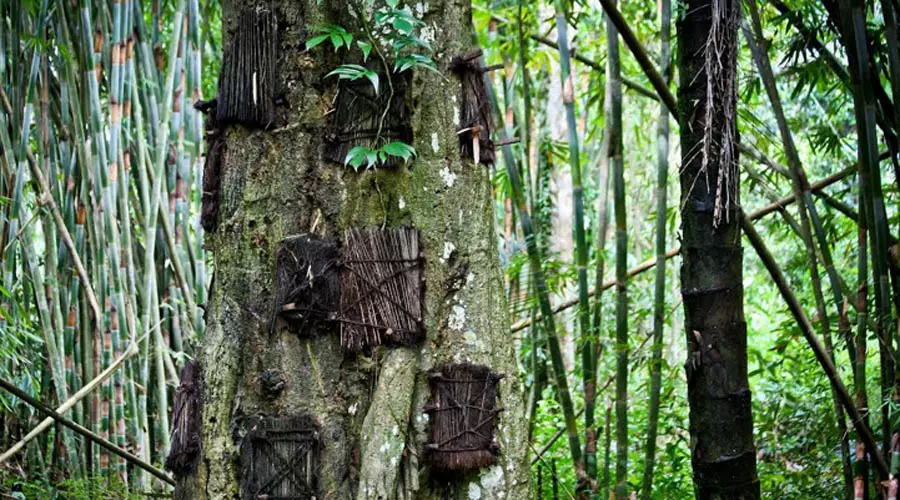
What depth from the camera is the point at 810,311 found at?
17.2 ft

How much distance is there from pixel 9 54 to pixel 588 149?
17.0 feet

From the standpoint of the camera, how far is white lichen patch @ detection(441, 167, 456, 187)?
1.98 metres

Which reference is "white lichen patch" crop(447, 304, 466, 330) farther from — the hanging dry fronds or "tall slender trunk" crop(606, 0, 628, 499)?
the hanging dry fronds

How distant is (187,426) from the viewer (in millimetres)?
1906

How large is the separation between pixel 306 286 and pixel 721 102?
927mm

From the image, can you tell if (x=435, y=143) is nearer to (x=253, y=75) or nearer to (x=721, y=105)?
(x=253, y=75)

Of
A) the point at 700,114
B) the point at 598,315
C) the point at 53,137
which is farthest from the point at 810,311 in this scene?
the point at 53,137

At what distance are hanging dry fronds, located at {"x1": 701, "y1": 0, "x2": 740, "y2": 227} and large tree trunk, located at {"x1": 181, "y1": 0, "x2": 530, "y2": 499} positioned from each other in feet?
1.57

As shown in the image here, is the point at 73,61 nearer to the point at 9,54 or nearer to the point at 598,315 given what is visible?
the point at 9,54

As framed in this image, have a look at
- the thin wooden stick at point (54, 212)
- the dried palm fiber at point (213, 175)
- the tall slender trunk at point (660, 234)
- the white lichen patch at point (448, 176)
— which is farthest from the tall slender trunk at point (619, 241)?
the thin wooden stick at point (54, 212)

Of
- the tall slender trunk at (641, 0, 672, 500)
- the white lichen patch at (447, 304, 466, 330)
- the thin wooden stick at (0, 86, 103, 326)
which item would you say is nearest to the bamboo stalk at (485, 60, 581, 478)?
the tall slender trunk at (641, 0, 672, 500)

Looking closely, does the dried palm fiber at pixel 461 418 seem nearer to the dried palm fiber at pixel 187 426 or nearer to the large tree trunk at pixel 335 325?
the large tree trunk at pixel 335 325

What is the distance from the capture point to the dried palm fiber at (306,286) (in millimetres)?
1853

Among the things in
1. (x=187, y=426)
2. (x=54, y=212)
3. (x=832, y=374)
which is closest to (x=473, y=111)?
(x=187, y=426)
